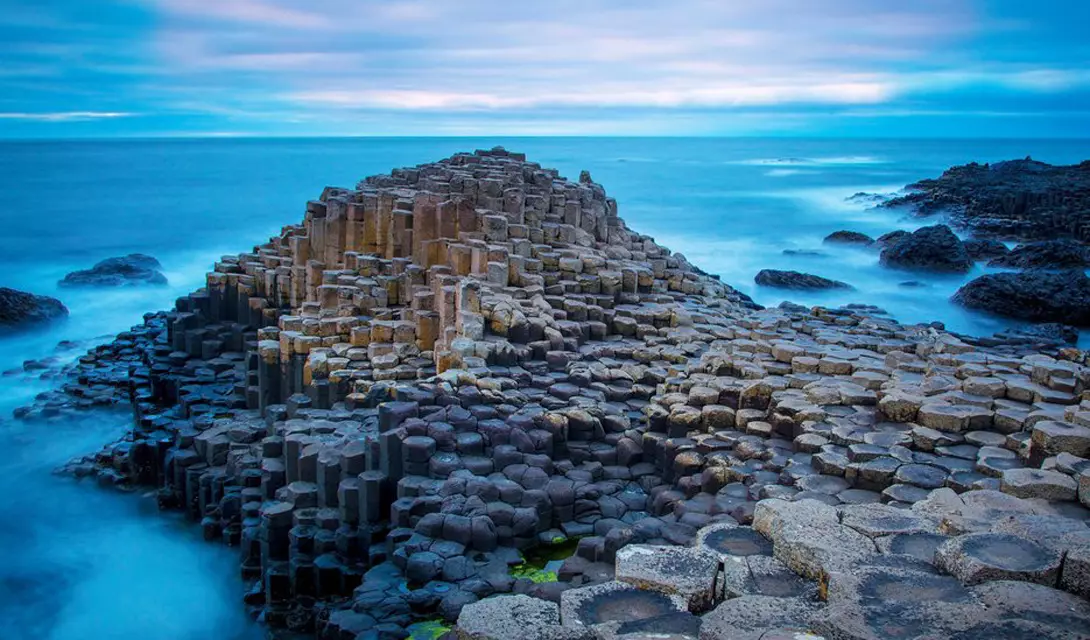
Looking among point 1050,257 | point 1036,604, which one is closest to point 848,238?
point 1050,257

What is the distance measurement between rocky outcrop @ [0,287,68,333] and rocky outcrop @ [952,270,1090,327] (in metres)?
20.1

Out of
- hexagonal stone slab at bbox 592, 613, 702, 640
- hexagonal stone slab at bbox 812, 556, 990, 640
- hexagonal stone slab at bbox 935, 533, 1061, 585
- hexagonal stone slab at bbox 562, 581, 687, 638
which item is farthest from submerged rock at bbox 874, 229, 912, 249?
hexagonal stone slab at bbox 592, 613, 702, 640

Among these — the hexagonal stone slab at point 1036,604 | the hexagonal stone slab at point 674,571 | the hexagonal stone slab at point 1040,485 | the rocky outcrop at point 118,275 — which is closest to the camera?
the hexagonal stone slab at point 1036,604

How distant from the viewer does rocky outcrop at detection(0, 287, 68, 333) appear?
20.2m

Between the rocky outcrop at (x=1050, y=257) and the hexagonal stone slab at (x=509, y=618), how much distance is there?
23.4 meters

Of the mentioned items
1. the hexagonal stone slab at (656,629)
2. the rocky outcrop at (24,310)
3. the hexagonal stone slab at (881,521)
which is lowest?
the hexagonal stone slab at (656,629)

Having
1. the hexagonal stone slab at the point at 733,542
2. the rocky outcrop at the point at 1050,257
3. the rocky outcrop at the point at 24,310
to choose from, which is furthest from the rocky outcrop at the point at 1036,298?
the rocky outcrop at the point at 24,310

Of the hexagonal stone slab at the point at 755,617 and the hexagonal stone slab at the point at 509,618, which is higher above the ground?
the hexagonal stone slab at the point at 755,617

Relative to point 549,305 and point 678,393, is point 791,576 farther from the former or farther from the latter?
point 549,305

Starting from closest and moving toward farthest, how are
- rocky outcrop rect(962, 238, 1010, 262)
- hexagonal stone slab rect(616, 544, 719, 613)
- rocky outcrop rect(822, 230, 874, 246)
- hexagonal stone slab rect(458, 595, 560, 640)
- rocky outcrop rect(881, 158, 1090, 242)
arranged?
hexagonal stone slab rect(458, 595, 560, 640) → hexagonal stone slab rect(616, 544, 719, 613) → rocky outcrop rect(962, 238, 1010, 262) → rocky outcrop rect(881, 158, 1090, 242) → rocky outcrop rect(822, 230, 874, 246)

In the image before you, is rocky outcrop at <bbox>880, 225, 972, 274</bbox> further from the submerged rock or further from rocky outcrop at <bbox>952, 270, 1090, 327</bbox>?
rocky outcrop at <bbox>952, 270, 1090, 327</bbox>

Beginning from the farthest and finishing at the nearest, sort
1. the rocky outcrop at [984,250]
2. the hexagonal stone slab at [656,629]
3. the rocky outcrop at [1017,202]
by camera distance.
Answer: the rocky outcrop at [1017,202] → the rocky outcrop at [984,250] → the hexagonal stone slab at [656,629]

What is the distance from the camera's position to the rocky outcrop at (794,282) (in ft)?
74.7

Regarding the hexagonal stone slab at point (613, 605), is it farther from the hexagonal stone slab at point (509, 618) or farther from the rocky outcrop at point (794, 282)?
the rocky outcrop at point (794, 282)
